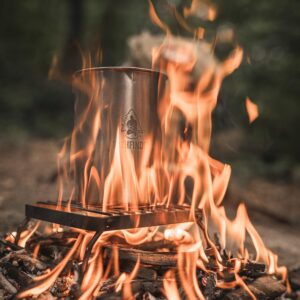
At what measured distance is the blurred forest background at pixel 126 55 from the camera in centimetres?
885

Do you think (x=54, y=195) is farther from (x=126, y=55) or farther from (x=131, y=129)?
(x=126, y=55)

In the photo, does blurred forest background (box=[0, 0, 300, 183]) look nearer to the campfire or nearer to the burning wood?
the campfire

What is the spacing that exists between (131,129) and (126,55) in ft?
22.7

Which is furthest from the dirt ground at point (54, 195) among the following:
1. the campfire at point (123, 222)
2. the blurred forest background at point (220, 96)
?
the campfire at point (123, 222)

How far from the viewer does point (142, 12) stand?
43.0ft

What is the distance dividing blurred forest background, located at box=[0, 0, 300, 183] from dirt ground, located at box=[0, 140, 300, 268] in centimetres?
103

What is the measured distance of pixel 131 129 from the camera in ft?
8.98

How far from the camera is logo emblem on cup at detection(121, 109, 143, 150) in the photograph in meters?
2.72

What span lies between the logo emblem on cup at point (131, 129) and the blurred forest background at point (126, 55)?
10.3ft

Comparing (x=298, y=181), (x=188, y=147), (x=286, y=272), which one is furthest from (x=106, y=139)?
(x=298, y=181)

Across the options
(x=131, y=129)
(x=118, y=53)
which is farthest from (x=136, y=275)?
(x=118, y=53)

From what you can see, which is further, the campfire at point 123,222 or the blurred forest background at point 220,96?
the blurred forest background at point 220,96

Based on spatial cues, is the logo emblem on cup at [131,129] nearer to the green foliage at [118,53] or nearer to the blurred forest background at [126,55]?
the blurred forest background at [126,55]

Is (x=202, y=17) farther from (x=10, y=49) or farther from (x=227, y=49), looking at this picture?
(x=10, y=49)
